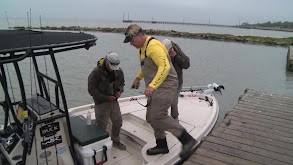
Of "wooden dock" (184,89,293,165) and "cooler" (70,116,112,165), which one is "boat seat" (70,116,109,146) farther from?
"wooden dock" (184,89,293,165)

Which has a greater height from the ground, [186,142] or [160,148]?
[186,142]

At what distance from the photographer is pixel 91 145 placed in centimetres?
296

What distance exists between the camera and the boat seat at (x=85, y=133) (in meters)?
2.94

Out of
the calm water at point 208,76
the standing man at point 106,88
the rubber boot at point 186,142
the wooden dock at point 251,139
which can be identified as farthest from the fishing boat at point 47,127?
the calm water at point 208,76

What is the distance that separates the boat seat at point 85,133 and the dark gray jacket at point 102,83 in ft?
1.86

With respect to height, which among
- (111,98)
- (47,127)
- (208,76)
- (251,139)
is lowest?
(208,76)

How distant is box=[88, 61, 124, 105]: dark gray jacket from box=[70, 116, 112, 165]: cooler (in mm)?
733

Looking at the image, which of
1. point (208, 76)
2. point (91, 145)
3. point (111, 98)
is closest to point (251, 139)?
point (111, 98)

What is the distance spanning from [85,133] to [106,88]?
1003 millimetres

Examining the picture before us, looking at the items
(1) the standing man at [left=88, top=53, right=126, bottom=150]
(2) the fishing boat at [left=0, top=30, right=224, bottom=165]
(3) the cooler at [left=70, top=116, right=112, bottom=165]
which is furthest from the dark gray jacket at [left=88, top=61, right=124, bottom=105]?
(3) the cooler at [left=70, top=116, right=112, bottom=165]

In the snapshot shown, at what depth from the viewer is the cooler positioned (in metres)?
2.91

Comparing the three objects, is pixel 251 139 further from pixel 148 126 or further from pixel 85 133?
pixel 85 133

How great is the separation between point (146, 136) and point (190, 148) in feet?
4.28

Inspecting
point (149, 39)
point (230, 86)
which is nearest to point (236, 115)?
point (149, 39)
